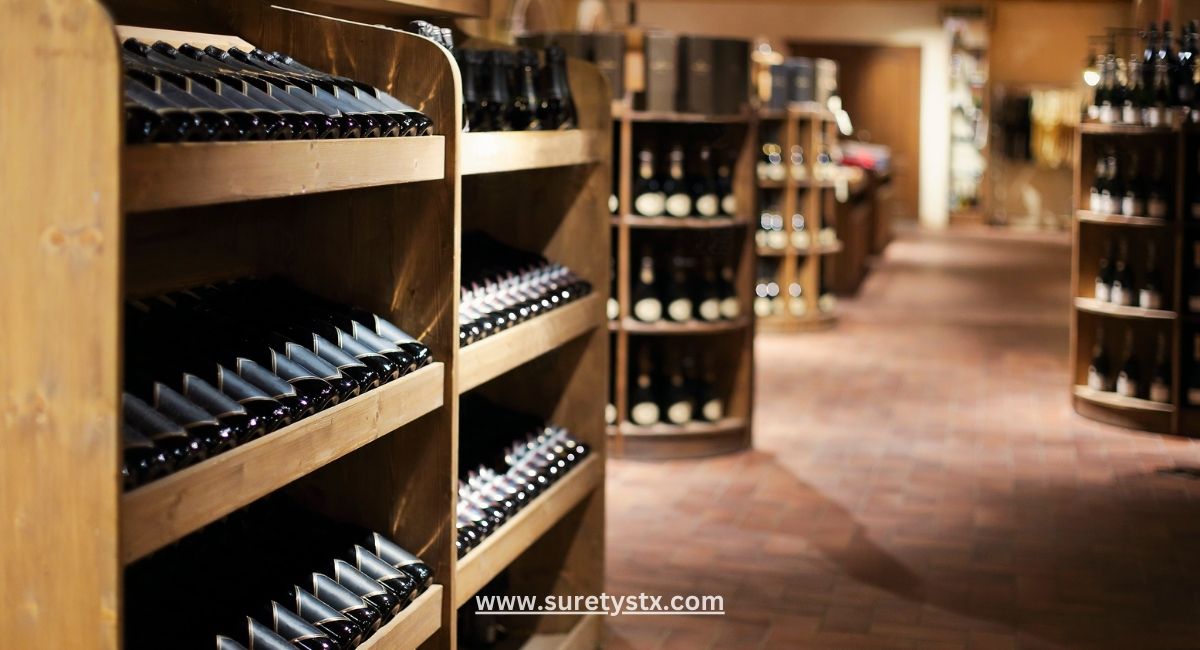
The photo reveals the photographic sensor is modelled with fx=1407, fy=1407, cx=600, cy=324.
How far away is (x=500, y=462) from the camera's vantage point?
3338mm

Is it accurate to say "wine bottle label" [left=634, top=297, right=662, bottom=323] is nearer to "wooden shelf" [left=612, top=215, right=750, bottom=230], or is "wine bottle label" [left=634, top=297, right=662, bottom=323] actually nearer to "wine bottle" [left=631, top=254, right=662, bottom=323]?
"wine bottle" [left=631, top=254, right=662, bottom=323]

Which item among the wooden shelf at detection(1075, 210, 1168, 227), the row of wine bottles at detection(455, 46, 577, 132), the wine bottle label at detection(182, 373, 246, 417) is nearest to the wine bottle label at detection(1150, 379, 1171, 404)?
the wooden shelf at detection(1075, 210, 1168, 227)

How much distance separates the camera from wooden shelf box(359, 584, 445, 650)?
7.91 feet

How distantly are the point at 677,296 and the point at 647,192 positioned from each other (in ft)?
1.54

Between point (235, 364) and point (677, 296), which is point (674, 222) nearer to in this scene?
point (677, 296)

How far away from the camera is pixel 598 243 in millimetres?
3670

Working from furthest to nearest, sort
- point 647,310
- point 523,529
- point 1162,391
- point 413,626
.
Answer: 1. point 1162,391
2. point 647,310
3. point 523,529
4. point 413,626

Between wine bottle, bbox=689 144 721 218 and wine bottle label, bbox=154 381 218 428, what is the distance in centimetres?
438

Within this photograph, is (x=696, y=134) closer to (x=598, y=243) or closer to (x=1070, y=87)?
(x=598, y=243)

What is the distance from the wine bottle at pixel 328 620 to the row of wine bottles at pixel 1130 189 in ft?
17.6

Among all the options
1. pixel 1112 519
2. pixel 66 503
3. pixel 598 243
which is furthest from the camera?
pixel 1112 519

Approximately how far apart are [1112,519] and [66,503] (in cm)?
430

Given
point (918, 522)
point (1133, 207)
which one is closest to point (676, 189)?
point (918, 522)

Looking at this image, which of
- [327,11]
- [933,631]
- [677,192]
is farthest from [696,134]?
[327,11]
